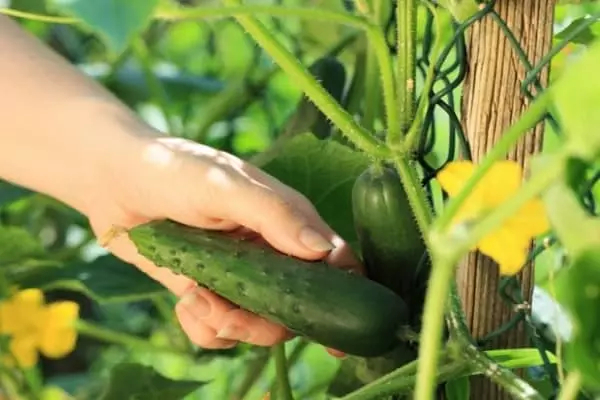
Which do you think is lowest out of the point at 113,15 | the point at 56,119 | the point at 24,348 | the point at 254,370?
the point at 24,348

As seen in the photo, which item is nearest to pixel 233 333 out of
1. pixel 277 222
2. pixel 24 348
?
pixel 277 222

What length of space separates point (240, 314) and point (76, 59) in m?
0.74

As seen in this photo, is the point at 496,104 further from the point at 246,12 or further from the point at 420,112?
the point at 246,12

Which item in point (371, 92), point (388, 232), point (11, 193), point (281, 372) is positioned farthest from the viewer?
point (11, 193)

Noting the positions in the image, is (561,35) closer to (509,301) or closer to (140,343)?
(509,301)

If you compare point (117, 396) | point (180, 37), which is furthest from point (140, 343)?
point (180, 37)

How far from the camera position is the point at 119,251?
0.80 metres

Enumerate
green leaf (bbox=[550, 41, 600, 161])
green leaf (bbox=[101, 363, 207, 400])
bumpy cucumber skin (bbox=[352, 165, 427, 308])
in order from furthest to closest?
green leaf (bbox=[101, 363, 207, 400]) < bumpy cucumber skin (bbox=[352, 165, 427, 308]) < green leaf (bbox=[550, 41, 600, 161])

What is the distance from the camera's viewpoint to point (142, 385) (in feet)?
2.72

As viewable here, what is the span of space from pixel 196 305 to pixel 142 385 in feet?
0.50

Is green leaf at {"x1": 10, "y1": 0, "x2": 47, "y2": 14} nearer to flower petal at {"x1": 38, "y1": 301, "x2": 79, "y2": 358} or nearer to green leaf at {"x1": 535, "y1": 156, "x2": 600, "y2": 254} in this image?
flower petal at {"x1": 38, "y1": 301, "x2": 79, "y2": 358}

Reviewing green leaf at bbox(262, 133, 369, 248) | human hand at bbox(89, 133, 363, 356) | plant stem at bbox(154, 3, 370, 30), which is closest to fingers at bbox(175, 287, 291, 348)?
human hand at bbox(89, 133, 363, 356)

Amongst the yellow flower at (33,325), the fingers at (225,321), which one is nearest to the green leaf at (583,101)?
the fingers at (225,321)

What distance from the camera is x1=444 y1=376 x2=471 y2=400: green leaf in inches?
22.3
